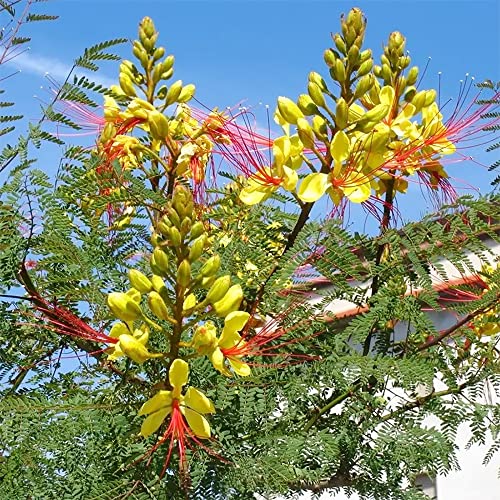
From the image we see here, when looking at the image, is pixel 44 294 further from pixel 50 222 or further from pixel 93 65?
pixel 93 65

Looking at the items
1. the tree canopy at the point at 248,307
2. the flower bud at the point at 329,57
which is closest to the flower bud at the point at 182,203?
the tree canopy at the point at 248,307

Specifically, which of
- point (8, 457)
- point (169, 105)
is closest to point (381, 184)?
point (169, 105)

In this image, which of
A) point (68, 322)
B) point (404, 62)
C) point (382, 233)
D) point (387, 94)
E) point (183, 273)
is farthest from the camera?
point (404, 62)

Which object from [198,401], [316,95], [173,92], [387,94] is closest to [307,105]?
[316,95]

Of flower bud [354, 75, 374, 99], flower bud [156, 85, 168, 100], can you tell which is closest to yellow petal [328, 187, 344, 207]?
flower bud [354, 75, 374, 99]

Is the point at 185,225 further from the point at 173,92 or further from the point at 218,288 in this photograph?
the point at 173,92

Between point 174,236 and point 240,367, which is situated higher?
point 174,236

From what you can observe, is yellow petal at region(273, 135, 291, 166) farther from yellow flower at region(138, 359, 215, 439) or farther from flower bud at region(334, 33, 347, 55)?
yellow flower at region(138, 359, 215, 439)

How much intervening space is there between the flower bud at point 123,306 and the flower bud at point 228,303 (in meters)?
0.16

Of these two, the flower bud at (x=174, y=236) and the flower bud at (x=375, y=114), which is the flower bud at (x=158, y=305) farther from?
the flower bud at (x=375, y=114)

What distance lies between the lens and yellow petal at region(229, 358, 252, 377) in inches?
72.5

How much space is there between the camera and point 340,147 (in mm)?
2092

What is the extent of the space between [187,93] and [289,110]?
61 centimetres

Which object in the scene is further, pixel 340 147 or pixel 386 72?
pixel 386 72
